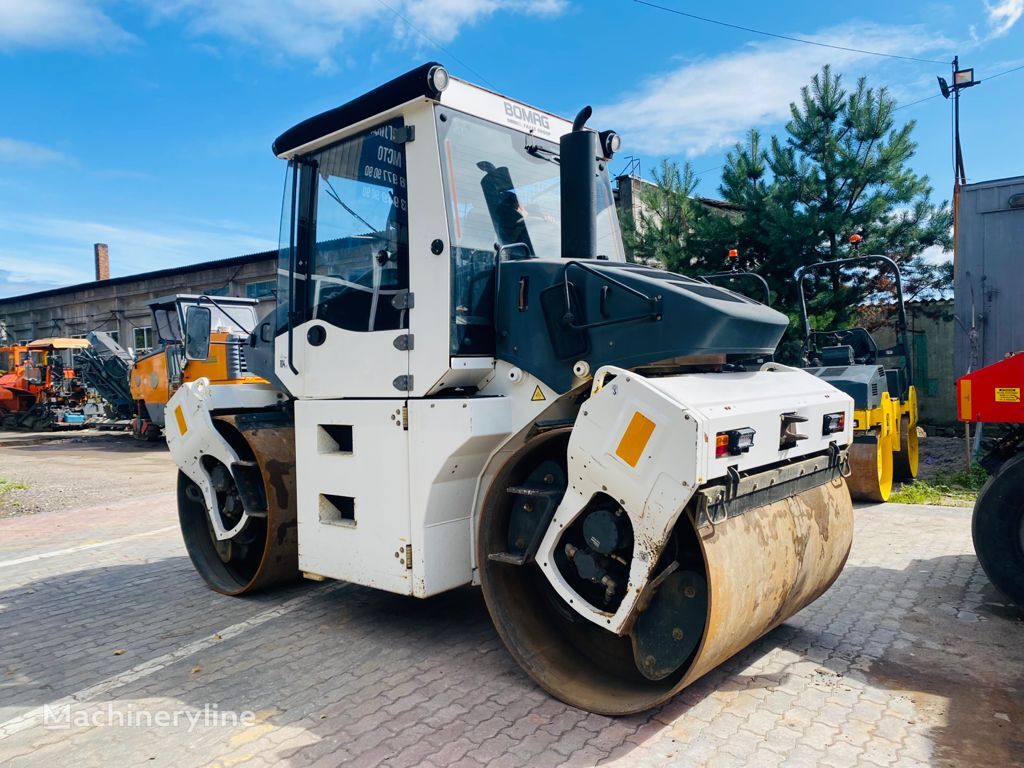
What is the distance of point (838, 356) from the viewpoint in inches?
324

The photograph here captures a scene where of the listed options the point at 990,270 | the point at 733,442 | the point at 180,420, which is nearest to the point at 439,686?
the point at 733,442

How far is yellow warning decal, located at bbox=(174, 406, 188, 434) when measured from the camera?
4976 mm

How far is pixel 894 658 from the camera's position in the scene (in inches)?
146

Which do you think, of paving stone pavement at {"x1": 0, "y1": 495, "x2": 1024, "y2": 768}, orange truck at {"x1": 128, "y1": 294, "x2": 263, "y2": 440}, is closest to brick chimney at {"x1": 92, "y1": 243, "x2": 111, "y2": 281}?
orange truck at {"x1": 128, "y1": 294, "x2": 263, "y2": 440}

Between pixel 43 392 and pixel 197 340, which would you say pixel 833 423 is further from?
pixel 43 392

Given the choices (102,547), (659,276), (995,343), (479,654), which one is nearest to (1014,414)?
(659,276)

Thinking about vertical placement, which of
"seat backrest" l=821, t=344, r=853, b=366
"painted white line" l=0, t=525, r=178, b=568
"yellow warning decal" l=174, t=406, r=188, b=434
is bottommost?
"painted white line" l=0, t=525, r=178, b=568

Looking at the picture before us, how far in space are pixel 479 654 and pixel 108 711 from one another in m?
1.70

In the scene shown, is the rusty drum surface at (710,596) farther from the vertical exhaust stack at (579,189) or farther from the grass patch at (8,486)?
the grass patch at (8,486)

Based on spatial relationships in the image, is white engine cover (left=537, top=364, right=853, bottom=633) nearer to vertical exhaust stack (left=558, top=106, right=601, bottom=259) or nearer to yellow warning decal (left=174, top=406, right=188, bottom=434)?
vertical exhaust stack (left=558, top=106, right=601, bottom=259)

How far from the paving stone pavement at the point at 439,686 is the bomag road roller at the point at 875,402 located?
200 cm

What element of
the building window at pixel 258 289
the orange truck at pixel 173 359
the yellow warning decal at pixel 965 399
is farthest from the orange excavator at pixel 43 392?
the yellow warning decal at pixel 965 399

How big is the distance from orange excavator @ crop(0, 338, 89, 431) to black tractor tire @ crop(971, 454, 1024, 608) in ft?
73.5

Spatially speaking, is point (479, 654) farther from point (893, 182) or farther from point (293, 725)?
point (893, 182)
